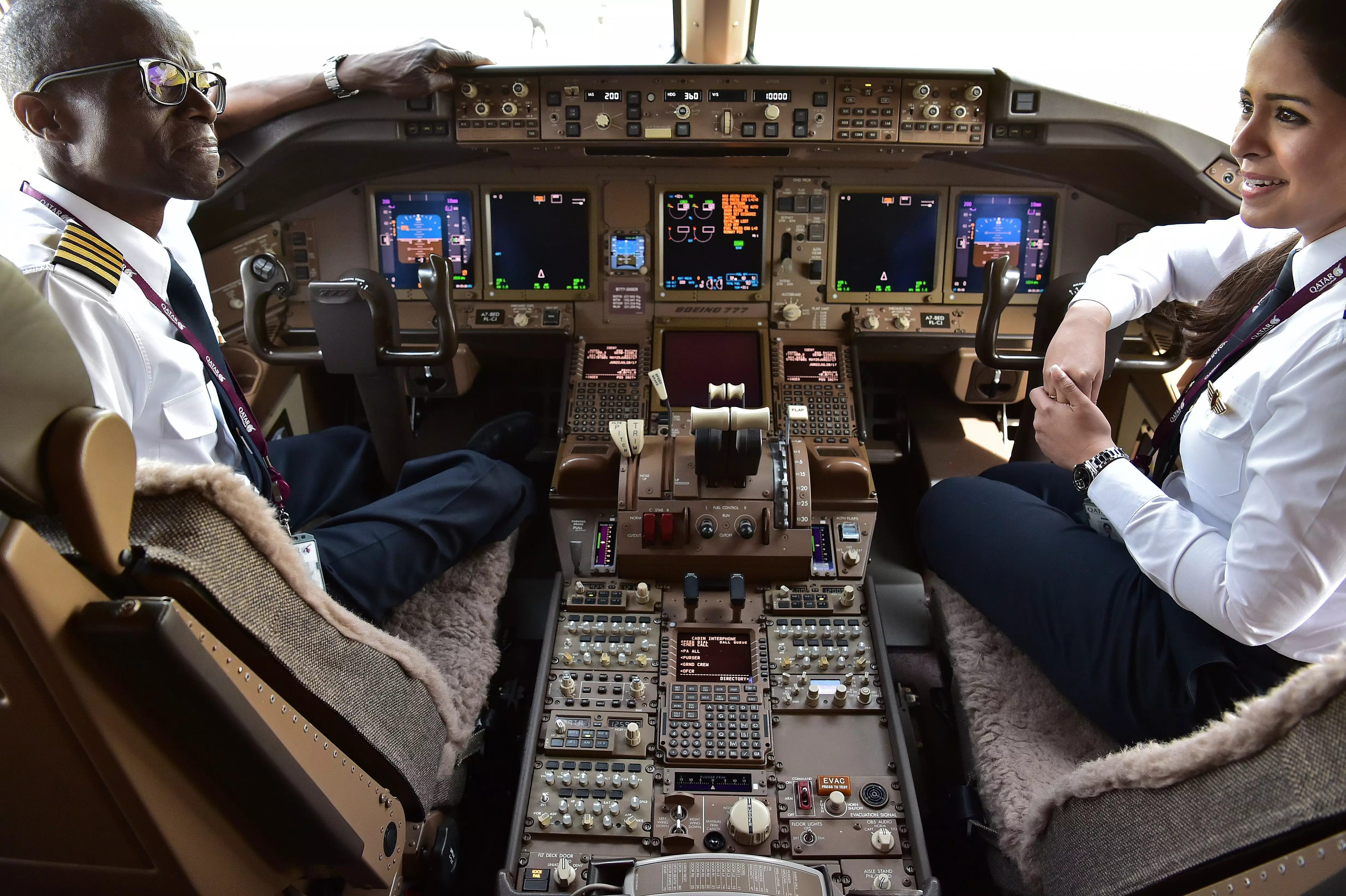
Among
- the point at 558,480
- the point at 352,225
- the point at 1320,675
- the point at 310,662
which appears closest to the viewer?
the point at 1320,675

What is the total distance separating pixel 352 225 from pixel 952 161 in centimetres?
176

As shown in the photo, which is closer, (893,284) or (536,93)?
(536,93)

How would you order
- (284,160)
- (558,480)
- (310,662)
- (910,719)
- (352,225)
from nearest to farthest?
(310,662)
(910,719)
(558,480)
(284,160)
(352,225)

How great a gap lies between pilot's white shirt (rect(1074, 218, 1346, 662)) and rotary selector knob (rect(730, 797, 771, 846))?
0.69 m

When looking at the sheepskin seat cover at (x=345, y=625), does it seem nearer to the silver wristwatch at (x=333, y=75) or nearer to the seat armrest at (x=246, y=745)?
the seat armrest at (x=246, y=745)

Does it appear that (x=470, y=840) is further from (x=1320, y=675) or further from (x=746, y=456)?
(x=1320, y=675)

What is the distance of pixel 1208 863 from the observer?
2.98 ft

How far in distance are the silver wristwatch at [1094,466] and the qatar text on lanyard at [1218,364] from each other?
0.05 metres

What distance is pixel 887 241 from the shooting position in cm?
247

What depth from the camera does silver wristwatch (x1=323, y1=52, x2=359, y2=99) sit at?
2.11 meters

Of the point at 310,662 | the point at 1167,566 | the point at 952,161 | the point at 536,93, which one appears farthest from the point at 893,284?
the point at 310,662

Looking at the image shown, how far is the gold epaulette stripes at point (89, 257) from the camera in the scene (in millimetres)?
1280

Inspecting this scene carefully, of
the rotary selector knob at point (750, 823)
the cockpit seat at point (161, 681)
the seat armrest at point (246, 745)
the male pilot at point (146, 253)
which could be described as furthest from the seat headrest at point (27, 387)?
the rotary selector knob at point (750, 823)

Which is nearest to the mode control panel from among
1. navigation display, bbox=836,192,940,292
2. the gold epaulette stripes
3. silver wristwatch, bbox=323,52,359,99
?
silver wristwatch, bbox=323,52,359,99
